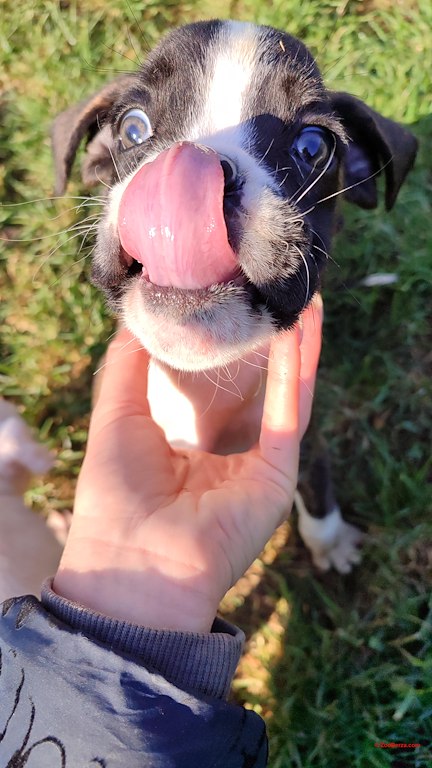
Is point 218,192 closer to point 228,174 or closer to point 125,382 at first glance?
point 228,174

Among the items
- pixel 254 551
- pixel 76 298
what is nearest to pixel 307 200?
pixel 254 551

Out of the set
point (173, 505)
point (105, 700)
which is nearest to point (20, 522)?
point (173, 505)

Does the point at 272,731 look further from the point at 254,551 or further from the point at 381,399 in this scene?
the point at 381,399

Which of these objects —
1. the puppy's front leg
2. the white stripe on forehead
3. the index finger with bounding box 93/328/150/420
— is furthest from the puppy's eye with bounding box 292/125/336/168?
the puppy's front leg

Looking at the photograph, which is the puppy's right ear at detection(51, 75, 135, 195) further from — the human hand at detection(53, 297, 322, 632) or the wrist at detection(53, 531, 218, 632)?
the wrist at detection(53, 531, 218, 632)

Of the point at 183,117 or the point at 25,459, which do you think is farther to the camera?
the point at 25,459

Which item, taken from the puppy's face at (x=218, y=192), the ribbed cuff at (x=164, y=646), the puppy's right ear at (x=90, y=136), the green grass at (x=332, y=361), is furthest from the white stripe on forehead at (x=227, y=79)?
the ribbed cuff at (x=164, y=646)
